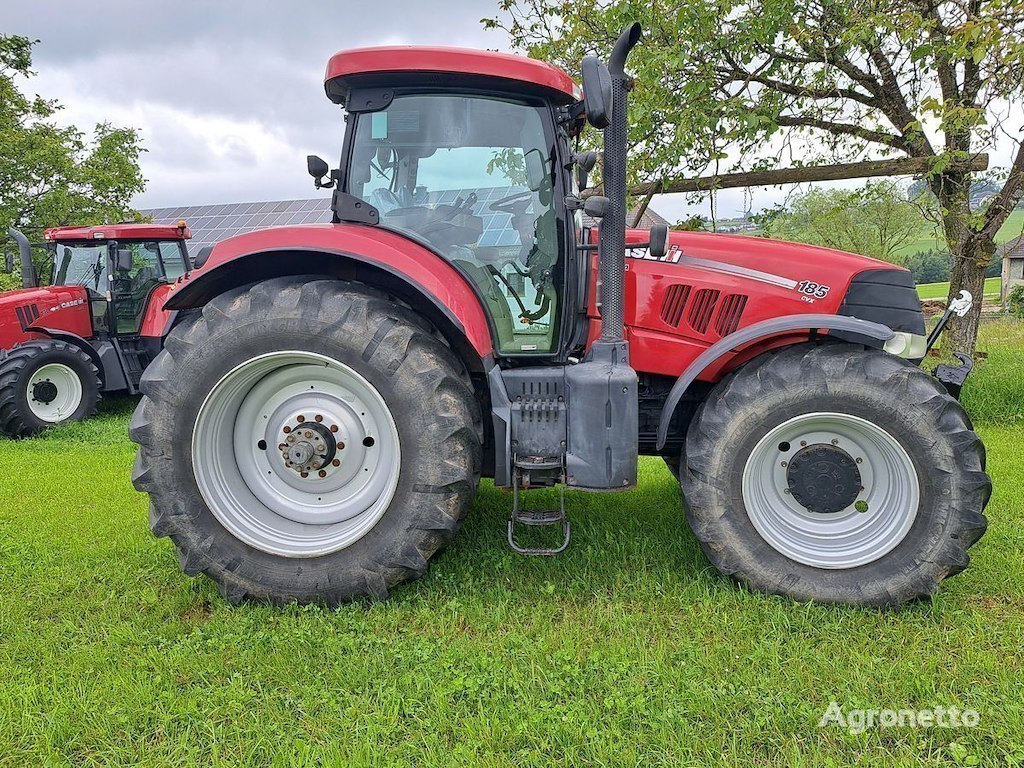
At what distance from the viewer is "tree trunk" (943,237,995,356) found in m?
6.99

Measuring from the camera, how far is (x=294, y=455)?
2939mm

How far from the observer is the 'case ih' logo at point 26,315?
7.49 metres

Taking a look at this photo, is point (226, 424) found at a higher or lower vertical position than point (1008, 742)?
higher

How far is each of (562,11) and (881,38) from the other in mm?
3099

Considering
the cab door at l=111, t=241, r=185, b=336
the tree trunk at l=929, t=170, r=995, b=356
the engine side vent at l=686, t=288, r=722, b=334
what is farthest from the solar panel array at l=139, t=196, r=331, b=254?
the engine side vent at l=686, t=288, r=722, b=334

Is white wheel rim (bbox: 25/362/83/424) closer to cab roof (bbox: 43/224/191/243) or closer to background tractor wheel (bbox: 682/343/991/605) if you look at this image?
cab roof (bbox: 43/224/191/243)

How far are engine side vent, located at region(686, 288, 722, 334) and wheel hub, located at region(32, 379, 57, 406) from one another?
281 inches

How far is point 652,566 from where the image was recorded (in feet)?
10.6

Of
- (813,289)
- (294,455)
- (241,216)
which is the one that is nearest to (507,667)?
(294,455)

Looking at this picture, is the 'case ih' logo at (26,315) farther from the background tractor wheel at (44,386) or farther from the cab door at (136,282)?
the cab door at (136,282)

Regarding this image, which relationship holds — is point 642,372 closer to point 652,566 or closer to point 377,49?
point 652,566

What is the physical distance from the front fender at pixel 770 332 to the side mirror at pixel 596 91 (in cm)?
106

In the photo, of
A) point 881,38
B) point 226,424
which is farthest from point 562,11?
point 226,424

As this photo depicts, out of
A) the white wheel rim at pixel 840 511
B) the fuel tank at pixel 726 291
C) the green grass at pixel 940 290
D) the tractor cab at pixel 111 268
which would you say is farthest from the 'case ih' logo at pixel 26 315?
the green grass at pixel 940 290
